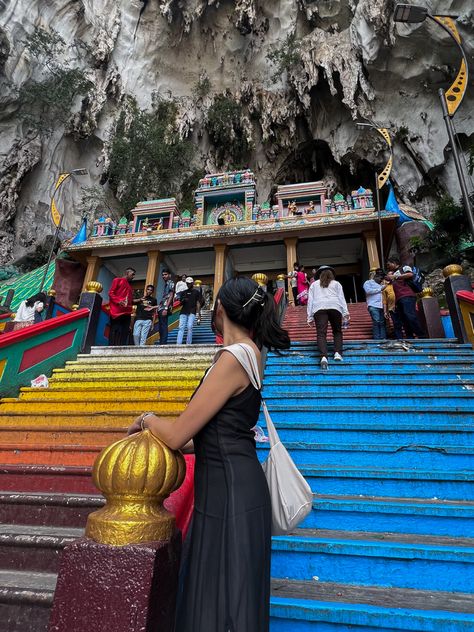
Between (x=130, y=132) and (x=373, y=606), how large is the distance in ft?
81.2

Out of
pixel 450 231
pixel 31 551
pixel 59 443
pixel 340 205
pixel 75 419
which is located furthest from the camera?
pixel 340 205

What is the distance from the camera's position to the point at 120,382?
466cm

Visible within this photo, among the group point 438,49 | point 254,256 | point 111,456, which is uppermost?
point 438,49

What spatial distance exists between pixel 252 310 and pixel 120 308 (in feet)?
18.1

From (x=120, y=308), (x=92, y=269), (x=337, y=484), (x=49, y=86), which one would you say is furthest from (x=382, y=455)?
(x=49, y=86)

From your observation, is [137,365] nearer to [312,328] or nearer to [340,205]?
[312,328]

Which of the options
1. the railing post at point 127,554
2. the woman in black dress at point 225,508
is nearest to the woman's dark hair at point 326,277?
the woman in black dress at point 225,508

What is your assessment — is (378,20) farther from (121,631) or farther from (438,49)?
(121,631)

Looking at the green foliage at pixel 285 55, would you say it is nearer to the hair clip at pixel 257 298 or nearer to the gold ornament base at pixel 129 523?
the hair clip at pixel 257 298

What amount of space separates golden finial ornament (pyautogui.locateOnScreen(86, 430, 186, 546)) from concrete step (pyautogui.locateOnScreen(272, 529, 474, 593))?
52.6 inches

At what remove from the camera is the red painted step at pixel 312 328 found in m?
6.67

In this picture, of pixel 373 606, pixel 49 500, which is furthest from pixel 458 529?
pixel 49 500

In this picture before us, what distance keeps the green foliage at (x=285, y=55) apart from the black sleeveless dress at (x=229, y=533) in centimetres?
2408

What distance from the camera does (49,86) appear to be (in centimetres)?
2214
